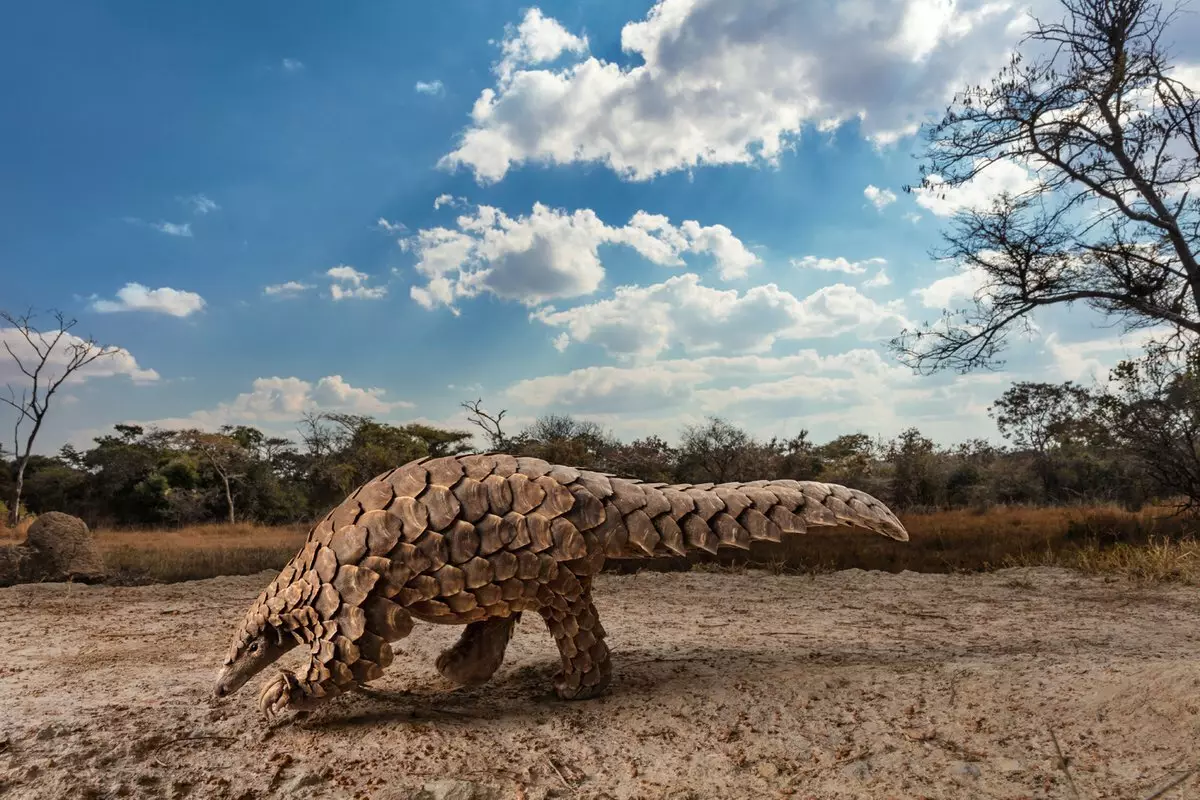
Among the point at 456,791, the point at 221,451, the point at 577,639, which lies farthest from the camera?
the point at 221,451

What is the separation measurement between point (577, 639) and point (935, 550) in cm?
835

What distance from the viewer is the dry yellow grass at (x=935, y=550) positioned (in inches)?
369

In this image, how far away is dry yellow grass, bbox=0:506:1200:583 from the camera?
30.7ft

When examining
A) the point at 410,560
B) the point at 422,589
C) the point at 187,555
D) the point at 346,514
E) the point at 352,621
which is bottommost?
the point at 187,555

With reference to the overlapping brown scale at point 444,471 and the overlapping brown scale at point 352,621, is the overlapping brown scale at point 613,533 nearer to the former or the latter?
the overlapping brown scale at point 444,471

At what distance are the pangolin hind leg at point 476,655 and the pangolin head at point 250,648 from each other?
0.82 metres

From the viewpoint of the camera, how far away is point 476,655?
388cm

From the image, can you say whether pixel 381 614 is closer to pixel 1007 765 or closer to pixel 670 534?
pixel 670 534

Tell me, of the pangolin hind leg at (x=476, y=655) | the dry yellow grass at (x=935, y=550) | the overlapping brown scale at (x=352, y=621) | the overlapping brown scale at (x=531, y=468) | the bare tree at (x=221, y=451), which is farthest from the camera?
the bare tree at (x=221, y=451)

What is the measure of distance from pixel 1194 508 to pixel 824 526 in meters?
10.6

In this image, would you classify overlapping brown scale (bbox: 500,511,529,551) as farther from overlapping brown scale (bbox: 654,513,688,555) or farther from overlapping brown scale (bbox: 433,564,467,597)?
overlapping brown scale (bbox: 654,513,688,555)

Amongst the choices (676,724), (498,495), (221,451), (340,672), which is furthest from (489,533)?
(221,451)

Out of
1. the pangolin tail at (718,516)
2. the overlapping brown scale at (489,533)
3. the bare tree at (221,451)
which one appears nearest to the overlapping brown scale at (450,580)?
the overlapping brown scale at (489,533)

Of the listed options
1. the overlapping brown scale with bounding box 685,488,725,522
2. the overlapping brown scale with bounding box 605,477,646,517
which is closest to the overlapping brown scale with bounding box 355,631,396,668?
the overlapping brown scale with bounding box 605,477,646,517
